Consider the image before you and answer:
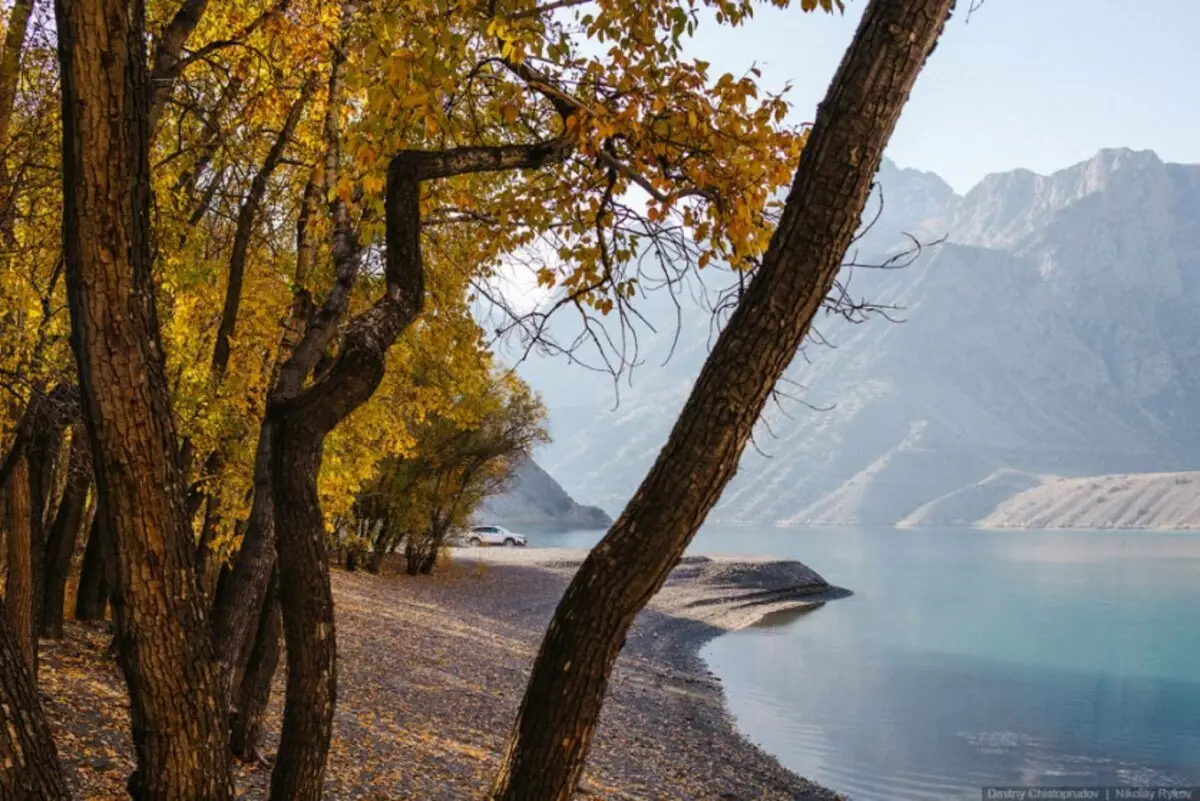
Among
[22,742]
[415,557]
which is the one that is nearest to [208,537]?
[22,742]

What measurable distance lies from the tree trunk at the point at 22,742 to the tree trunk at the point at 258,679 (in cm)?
507

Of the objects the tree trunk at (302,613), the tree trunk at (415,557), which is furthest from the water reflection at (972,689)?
the tree trunk at (302,613)

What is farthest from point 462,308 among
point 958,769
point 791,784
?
point 958,769

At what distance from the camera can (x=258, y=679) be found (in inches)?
347

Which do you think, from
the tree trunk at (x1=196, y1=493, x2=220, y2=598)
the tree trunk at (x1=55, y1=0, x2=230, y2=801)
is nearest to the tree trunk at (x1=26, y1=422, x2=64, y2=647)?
the tree trunk at (x1=196, y1=493, x2=220, y2=598)

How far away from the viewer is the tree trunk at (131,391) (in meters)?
3.07

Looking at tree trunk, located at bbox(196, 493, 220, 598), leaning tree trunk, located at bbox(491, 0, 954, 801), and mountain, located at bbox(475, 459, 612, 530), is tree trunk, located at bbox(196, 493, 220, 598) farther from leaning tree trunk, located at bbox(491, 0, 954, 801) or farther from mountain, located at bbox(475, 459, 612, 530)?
mountain, located at bbox(475, 459, 612, 530)

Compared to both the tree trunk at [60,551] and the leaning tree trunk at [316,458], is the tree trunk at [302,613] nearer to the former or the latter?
the leaning tree trunk at [316,458]

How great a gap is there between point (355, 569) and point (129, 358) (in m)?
32.8

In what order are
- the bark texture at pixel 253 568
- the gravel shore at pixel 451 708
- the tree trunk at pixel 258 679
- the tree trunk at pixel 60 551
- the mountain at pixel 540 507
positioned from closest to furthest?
the bark texture at pixel 253 568, the tree trunk at pixel 258 679, the gravel shore at pixel 451 708, the tree trunk at pixel 60 551, the mountain at pixel 540 507

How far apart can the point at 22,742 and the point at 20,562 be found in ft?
20.6

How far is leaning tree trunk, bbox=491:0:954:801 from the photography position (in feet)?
9.38

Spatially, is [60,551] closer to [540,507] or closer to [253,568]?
[253,568]

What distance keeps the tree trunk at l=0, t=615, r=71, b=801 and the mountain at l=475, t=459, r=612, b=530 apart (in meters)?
164
